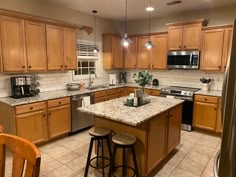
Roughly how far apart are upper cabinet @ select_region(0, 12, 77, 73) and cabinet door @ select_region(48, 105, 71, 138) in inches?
35.1

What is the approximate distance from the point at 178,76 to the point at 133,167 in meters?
3.28

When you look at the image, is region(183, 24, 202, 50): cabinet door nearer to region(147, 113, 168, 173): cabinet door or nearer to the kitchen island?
the kitchen island

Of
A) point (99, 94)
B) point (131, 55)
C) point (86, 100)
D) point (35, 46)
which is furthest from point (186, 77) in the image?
point (35, 46)

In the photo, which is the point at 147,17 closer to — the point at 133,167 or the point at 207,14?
the point at 207,14

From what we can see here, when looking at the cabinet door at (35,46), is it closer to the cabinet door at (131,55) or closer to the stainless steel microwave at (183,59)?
the cabinet door at (131,55)

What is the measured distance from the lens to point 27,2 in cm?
355

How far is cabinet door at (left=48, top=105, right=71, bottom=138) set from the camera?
3.51 meters

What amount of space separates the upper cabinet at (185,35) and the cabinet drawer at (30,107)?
3.37 meters

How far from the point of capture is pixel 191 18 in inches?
179

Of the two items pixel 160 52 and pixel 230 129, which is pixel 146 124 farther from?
pixel 160 52

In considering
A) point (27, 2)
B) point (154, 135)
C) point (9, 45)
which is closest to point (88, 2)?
point (27, 2)

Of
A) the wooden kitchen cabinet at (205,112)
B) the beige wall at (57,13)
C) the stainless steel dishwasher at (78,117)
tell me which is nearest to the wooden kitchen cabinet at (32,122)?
the stainless steel dishwasher at (78,117)

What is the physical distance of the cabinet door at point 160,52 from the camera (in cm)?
479

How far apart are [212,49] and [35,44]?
3.83 metres
